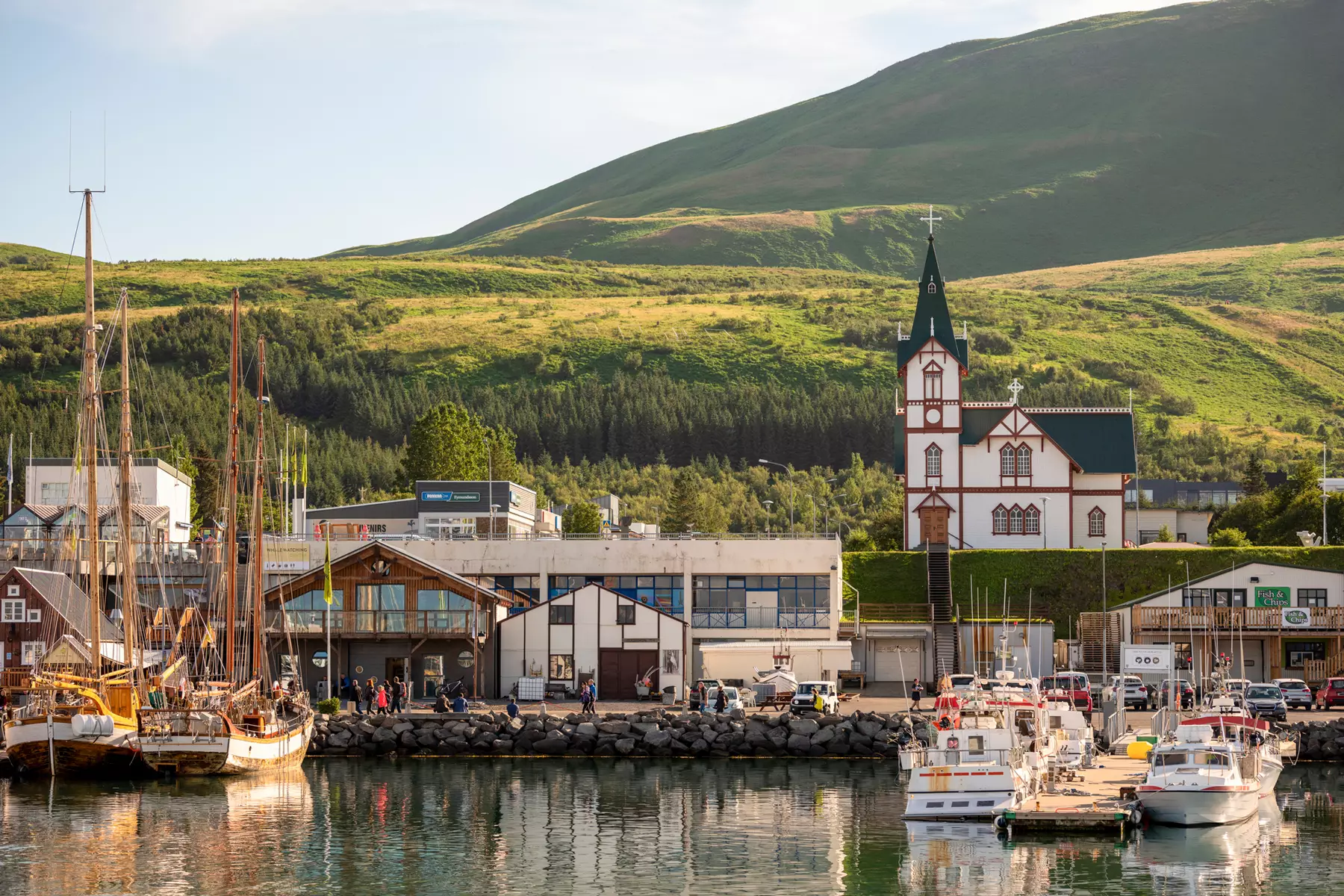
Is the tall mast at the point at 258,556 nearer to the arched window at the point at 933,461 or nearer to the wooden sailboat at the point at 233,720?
the wooden sailboat at the point at 233,720

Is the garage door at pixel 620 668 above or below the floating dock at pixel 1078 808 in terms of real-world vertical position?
above

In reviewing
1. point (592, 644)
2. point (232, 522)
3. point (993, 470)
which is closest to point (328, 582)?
point (232, 522)

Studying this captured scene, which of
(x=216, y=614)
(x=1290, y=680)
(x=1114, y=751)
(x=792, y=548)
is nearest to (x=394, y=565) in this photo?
(x=216, y=614)

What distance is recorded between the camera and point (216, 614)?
6981cm

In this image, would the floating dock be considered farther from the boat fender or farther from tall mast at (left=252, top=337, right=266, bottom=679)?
tall mast at (left=252, top=337, right=266, bottom=679)

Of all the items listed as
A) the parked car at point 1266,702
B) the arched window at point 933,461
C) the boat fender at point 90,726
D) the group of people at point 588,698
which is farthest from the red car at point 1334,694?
the boat fender at point 90,726

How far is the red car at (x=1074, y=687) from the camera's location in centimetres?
6588

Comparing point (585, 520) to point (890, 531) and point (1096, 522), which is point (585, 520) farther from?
point (1096, 522)

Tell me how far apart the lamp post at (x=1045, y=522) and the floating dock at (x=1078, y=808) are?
5067cm

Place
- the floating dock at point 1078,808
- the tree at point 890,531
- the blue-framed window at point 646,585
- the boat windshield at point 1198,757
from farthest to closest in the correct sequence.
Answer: the tree at point 890,531
the blue-framed window at point 646,585
the boat windshield at point 1198,757
the floating dock at point 1078,808

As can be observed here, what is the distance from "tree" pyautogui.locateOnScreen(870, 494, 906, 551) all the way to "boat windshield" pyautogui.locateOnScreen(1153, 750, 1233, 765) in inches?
2257

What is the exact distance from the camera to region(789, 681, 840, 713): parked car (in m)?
64.0

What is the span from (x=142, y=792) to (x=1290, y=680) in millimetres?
43732

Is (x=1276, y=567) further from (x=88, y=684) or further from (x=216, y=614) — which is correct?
(x=88, y=684)
